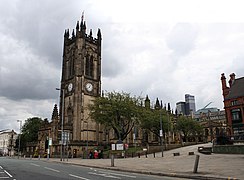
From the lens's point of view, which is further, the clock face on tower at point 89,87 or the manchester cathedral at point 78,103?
the clock face on tower at point 89,87

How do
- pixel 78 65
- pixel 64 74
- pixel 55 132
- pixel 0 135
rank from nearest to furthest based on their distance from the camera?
pixel 55 132
pixel 78 65
pixel 64 74
pixel 0 135

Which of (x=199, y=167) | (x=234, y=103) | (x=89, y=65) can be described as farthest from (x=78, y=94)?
(x=199, y=167)

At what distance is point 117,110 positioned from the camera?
48969 mm

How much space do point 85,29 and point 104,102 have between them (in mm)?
33266

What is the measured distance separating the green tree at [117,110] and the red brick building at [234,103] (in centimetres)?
2321

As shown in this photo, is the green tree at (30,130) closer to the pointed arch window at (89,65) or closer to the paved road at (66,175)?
the pointed arch window at (89,65)

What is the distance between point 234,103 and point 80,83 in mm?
39707

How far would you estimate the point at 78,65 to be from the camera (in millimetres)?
69688

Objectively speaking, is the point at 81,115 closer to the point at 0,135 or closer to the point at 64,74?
the point at 64,74

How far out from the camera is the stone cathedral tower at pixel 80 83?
6355 cm

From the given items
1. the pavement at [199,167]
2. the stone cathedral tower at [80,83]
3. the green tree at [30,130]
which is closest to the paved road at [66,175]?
the pavement at [199,167]

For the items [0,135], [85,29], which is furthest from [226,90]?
[0,135]

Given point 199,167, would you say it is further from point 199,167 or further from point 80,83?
point 80,83

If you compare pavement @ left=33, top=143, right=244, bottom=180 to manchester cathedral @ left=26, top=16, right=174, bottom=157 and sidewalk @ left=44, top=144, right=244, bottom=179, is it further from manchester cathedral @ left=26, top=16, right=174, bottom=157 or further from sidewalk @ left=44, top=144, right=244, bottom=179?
manchester cathedral @ left=26, top=16, right=174, bottom=157
